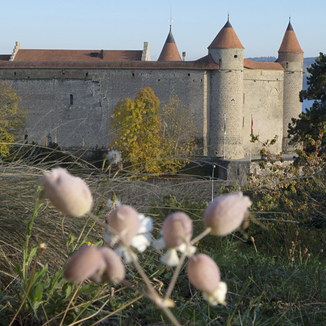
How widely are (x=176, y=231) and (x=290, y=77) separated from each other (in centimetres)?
2693

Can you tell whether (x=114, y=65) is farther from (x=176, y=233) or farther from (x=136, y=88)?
(x=176, y=233)

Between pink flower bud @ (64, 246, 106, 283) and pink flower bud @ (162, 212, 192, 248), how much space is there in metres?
0.08

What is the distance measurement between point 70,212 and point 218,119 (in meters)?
23.9

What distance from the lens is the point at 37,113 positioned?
2500cm

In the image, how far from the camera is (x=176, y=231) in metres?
0.63

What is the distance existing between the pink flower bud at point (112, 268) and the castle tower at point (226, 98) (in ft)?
77.4

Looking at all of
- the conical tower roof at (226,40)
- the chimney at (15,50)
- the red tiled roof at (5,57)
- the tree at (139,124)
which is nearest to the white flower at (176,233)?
the tree at (139,124)

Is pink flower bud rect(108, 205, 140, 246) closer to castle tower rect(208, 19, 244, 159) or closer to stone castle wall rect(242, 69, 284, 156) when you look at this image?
castle tower rect(208, 19, 244, 159)

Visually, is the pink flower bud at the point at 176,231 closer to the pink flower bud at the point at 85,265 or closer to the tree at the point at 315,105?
the pink flower bud at the point at 85,265

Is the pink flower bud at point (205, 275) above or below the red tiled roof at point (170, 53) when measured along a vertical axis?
below

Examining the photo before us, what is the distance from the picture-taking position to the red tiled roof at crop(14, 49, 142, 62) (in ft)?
86.1

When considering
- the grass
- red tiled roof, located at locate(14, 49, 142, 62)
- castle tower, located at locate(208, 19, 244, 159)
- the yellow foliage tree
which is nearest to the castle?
castle tower, located at locate(208, 19, 244, 159)

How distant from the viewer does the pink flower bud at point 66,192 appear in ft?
1.99

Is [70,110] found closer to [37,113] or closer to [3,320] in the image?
[37,113]
